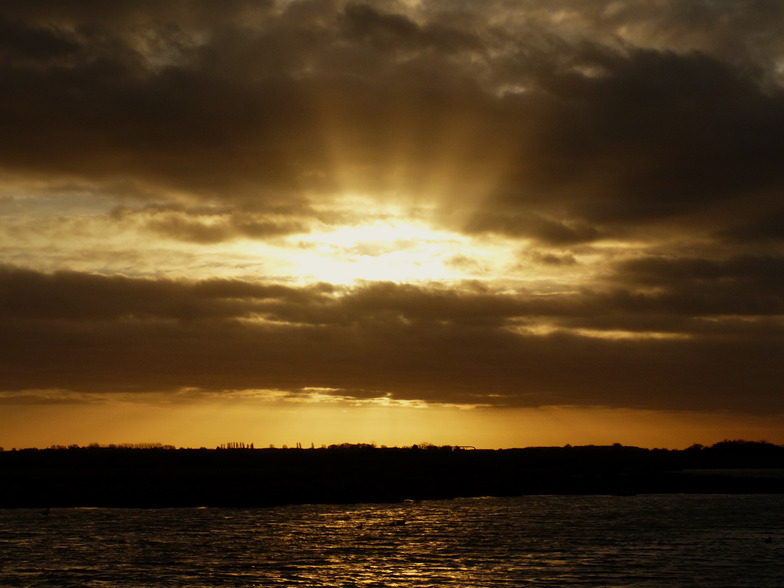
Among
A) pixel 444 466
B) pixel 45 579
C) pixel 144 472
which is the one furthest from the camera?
pixel 444 466

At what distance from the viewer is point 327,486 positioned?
115562 millimetres

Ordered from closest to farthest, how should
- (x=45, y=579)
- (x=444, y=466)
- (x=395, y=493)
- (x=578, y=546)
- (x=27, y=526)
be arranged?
(x=45, y=579) → (x=578, y=546) → (x=27, y=526) → (x=395, y=493) → (x=444, y=466)

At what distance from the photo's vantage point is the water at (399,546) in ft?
176

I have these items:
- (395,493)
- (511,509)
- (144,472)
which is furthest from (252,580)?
(144,472)

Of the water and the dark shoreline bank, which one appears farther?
the dark shoreline bank

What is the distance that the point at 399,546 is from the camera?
222ft

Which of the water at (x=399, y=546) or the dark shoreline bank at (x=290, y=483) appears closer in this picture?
the water at (x=399, y=546)

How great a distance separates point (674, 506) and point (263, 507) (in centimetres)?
5049

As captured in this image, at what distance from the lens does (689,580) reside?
174 ft

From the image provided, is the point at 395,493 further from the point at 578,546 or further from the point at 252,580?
the point at 252,580

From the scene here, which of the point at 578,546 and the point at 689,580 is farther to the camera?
the point at 578,546

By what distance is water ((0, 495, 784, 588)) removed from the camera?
176 feet

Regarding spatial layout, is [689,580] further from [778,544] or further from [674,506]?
[674,506]

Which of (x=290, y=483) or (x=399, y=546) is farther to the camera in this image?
(x=290, y=483)
